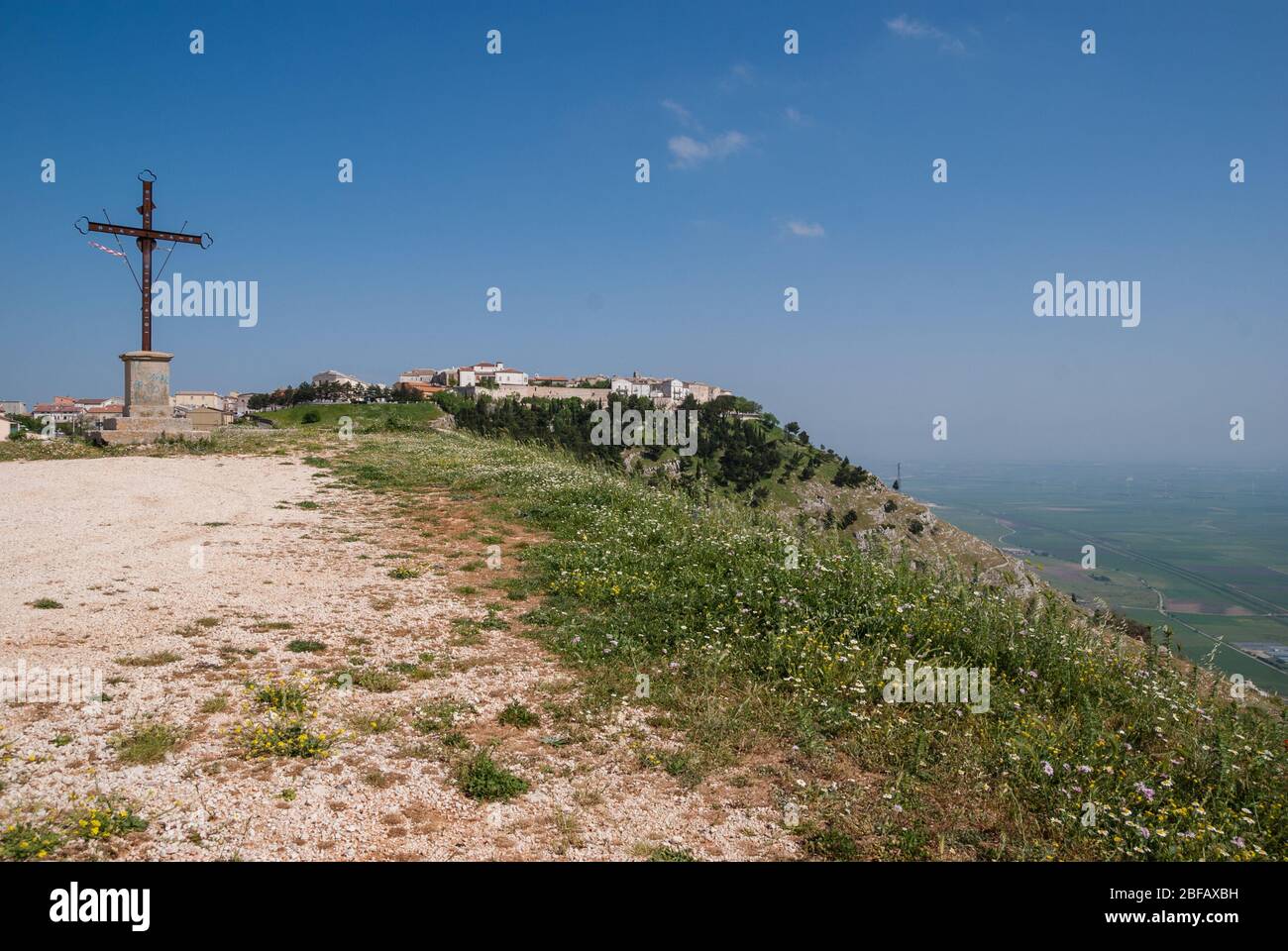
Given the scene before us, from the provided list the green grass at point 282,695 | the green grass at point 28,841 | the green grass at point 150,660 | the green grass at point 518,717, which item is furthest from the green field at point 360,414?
the green grass at point 28,841

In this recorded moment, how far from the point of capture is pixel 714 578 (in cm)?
941

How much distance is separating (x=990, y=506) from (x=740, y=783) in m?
197

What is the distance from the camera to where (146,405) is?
26.1 metres

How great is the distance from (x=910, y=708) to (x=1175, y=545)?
13520cm

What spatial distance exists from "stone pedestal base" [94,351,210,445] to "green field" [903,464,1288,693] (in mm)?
31171

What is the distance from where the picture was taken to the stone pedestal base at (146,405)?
25.4 m

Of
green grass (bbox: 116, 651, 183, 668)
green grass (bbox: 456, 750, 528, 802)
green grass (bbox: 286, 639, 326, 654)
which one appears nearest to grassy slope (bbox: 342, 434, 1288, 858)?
green grass (bbox: 456, 750, 528, 802)

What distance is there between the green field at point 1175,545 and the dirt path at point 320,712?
21.8 feet

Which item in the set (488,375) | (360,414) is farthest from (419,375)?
(360,414)

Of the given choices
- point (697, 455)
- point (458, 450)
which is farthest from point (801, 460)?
point (458, 450)

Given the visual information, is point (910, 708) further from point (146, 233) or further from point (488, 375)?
point (488, 375)

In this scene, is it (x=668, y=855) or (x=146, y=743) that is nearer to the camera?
(x=668, y=855)
